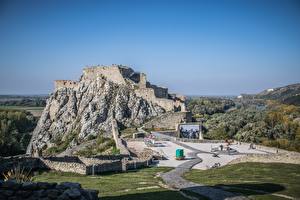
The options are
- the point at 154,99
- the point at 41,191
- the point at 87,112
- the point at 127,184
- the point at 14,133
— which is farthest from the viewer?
the point at 14,133

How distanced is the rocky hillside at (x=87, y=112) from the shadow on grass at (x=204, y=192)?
45368 millimetres

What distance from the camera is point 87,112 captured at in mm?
77625

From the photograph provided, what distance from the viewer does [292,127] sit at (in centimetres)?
6931

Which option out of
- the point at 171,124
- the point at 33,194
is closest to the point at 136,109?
the point at 171,124

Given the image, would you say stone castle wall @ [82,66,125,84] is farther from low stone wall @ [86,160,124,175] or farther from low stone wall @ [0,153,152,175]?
low stone wall @ [86,160,124,175]

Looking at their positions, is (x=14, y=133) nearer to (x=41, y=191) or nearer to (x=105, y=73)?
(x=105, y=73)

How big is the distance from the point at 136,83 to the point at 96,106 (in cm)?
1109

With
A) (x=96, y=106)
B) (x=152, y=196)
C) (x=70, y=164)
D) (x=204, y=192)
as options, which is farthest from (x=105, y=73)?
(x=152, y=196)

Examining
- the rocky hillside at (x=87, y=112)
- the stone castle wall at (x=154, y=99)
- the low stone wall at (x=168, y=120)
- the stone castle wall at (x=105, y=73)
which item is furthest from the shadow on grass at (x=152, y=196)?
the stone castle wall at (x=105, y=73)

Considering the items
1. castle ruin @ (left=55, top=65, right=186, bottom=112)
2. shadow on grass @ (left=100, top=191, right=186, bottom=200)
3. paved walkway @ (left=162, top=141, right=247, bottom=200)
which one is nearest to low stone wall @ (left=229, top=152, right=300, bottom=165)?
paved walkway @ (left=162, top=141, right=247, bottom=200)

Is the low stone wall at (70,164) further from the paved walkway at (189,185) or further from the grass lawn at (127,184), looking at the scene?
the paved walkway at (189,185)

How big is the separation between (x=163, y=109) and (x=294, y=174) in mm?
49206

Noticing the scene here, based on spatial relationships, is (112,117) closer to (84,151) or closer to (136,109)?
(136,109)

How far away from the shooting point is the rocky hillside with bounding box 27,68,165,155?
238 feet
